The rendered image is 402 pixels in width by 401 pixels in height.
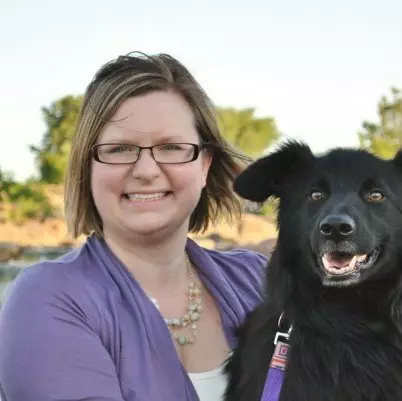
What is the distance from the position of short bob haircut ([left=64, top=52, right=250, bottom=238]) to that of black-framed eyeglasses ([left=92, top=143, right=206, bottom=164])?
0.22ft

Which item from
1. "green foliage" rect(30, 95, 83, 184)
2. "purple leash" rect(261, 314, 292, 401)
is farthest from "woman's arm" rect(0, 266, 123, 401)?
"green foliage" rect(30, 95, 83, 184)

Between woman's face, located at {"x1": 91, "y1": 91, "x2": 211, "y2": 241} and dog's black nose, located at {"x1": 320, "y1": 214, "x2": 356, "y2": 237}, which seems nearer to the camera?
dog's black nose, located at {"x1": 320, "y1": 214, "x2": 356, "y2": 237}

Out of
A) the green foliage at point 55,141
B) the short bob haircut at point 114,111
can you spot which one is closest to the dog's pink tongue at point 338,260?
the short bob haircut at point 114,111

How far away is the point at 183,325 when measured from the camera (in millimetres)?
3135

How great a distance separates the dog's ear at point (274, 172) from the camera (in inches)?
120

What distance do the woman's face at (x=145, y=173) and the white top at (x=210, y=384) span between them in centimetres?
63

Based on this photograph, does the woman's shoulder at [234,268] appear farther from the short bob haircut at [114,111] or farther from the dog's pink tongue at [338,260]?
the dog's pink tongue at [338,260]

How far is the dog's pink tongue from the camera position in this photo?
9.21 feet

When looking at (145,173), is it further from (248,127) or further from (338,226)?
(248,127)

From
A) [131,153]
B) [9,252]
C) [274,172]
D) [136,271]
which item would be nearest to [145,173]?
[131,153]

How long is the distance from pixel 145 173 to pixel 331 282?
873mm

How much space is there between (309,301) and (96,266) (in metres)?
0.90

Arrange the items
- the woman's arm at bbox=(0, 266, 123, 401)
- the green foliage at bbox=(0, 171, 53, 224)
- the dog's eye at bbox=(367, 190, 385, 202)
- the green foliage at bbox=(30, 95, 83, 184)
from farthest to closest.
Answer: the green foliage at bbox=(30, 95, 83, 184) → the green foliage at bbox=(0, 171, 53, 224) → the dog's eye at bbox=(367, 190, 385, 202) → the woman's arm at bbox=(0, 266, 123, 401)

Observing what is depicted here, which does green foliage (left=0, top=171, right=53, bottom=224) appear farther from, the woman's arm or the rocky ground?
the woman's arm
